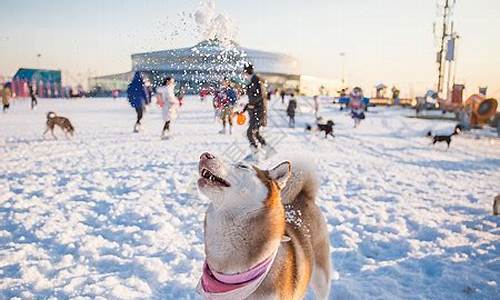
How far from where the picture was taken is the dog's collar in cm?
213

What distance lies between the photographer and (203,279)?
2.32 metres

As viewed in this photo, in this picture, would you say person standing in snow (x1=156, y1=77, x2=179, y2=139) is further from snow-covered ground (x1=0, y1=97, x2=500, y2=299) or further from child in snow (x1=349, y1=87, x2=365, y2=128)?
child in snow (x1=349, y1=87, x2=365, y2=128)

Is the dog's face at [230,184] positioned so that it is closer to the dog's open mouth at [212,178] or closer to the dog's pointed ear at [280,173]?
the dog's open mouth at [212,178]

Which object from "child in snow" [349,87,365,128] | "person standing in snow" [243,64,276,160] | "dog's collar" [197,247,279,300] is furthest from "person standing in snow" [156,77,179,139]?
"child in snow" [349,87,365,128]

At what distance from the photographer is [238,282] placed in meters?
2.14

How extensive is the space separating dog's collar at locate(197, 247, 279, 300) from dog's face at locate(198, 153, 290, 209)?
0.36 meters

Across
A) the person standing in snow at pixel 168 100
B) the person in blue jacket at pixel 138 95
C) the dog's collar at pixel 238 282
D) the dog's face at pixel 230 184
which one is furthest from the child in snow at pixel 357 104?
the dog's collar at pixel 238 282

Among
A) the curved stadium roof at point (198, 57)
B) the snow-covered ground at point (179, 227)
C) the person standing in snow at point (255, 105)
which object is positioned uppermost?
the curved stadium roof at point (198, 57)

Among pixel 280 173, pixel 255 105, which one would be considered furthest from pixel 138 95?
pixel 280 173

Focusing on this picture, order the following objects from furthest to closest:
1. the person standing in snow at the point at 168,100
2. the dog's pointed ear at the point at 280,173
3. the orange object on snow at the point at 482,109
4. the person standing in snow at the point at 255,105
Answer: the orange object on snow at the point at 482,109 < the person standing in snow at the point at 168,100 < the person standing in snow at the point at 255,105 < the dog's pointed ear at the point at 280,173

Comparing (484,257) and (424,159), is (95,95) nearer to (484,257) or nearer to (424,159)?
(424,159)

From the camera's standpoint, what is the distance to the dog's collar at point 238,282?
7.00 feet

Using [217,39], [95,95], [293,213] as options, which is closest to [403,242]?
[293,213]

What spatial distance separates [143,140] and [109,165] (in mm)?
4741
